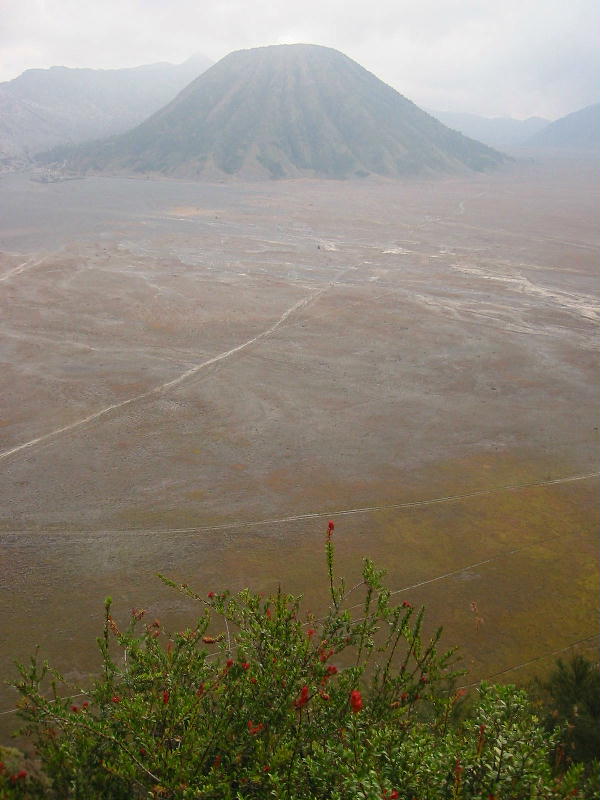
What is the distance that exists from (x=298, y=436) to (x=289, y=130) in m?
95.6

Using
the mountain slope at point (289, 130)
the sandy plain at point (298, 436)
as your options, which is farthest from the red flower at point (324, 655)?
the mountain slope at point (289, 130)

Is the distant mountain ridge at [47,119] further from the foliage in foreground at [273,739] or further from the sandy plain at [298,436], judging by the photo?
the foliage in foreground at [273,739]

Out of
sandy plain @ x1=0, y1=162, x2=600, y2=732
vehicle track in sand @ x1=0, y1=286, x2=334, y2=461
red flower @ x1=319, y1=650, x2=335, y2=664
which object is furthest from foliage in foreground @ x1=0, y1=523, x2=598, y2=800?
vehicle track in sand @ x1=0, y1=286, x2=334, y2=461

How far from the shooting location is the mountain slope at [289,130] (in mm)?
93312

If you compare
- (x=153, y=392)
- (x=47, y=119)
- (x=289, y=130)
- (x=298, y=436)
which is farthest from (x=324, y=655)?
(x=47, y=119)

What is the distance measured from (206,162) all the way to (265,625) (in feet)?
312

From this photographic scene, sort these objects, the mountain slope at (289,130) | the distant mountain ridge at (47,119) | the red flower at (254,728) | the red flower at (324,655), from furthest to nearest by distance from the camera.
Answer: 1. the distant mountain ridge at (47,119)
2. the mountain slope at (289,130)
3. the red flower at (324,655)
4. the red flower at (254,728)

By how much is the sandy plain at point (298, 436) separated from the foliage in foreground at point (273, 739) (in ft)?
15.9

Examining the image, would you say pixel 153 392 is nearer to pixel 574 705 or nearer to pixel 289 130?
pixel 574 705

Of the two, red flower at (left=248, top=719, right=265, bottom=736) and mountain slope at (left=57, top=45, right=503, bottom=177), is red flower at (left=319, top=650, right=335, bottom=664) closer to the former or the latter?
red flower at (left=248, top=719, right=265, bottom=736)

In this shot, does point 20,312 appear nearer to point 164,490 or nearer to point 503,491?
point 164,490

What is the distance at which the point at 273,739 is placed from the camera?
463cm

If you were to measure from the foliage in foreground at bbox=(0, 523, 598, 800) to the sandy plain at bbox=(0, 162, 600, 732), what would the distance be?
4853 mm

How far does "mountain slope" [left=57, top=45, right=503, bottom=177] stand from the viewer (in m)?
93.3
